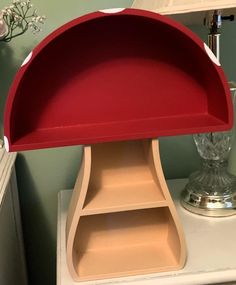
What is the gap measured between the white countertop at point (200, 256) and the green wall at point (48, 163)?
222mm

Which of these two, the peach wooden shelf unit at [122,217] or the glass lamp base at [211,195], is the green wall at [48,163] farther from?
the peach wooden shelf unit at [122,217]

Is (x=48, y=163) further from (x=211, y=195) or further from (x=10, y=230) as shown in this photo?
(x=211, y=195)

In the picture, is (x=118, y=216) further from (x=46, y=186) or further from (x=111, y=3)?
(x=111, y=3)

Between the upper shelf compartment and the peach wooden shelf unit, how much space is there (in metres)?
0.06

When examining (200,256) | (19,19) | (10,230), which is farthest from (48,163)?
(200,256)

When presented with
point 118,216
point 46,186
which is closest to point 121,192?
point 118,216

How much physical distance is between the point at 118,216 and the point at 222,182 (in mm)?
279

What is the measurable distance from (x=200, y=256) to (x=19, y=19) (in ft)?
2.07

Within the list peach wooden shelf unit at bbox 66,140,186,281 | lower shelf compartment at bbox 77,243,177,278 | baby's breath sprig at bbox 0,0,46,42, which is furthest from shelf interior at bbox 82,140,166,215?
baby's breath sprig at bbox 0,0,46,42

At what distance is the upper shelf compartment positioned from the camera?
0.75 m

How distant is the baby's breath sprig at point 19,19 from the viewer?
0.93 m

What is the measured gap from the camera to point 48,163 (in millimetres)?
1141

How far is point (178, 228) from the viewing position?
2.41 ft

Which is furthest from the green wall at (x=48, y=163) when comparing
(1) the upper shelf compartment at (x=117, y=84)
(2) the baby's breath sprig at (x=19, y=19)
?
(1) the upper shelf compartment at (x=117, y=84)
